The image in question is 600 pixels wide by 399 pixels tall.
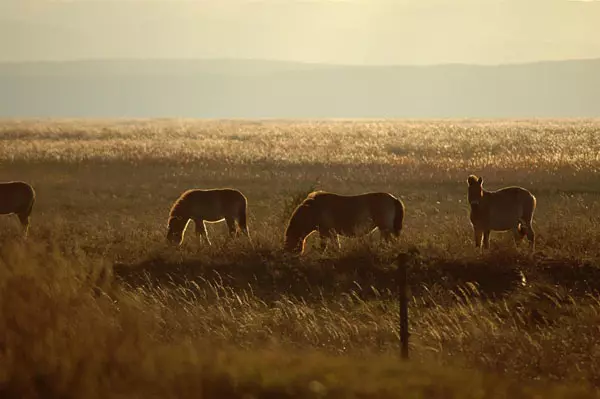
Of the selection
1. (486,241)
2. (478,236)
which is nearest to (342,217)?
(478,236)

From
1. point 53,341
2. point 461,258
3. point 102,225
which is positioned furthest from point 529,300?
point 102,225

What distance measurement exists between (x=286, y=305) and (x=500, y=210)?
6.20 meters

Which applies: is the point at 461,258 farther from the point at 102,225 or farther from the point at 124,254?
the point at 102,225

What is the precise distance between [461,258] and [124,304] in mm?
8144

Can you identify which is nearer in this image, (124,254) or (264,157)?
(124,254)

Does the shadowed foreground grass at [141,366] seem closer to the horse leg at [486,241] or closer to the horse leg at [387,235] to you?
the horse leg at [486,241]

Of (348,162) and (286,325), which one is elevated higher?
(286,325)

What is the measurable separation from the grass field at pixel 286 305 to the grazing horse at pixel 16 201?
31cm

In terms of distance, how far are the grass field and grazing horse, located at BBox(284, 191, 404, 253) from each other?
0.42m

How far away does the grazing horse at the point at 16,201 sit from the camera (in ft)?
75.0

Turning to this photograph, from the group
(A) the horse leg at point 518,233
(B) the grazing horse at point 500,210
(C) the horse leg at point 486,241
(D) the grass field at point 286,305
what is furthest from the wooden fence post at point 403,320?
(A) the horse leg at point 518,233

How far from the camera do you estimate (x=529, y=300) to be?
14273 millimetres

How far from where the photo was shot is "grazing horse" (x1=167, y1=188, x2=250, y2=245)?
68.8 feet

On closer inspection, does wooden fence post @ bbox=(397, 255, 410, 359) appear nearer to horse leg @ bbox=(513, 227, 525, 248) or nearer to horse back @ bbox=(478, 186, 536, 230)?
horse back @ bbox=(478, 186, 536, 230)
